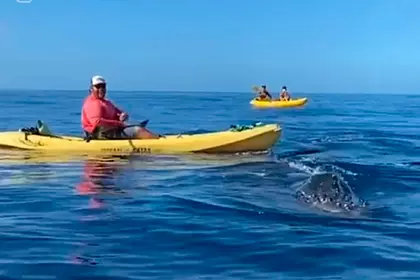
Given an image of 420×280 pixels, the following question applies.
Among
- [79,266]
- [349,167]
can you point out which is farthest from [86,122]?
[79,266]

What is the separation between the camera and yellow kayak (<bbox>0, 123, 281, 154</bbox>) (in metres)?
15.9

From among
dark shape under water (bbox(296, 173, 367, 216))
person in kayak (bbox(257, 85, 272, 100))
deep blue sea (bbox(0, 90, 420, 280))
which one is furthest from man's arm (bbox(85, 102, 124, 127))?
person in kayak (bbox(257, 85, 272, 100))

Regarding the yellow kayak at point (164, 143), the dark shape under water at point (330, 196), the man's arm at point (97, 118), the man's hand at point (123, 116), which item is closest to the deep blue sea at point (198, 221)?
the dark shape under water at point (330, 196)

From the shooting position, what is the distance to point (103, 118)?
15.8 meters

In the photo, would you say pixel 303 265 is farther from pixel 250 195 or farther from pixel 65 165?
pixel 65 165

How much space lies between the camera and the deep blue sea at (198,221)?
629cm

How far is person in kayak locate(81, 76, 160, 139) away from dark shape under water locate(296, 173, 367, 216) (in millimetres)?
5548

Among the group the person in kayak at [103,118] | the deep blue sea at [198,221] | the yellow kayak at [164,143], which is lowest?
the deep blue sea at [198,221]

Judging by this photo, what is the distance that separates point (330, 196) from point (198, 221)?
8.38ft

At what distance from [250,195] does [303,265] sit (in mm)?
4067

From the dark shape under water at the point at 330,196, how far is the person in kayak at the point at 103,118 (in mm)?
5548

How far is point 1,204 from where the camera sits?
939cm

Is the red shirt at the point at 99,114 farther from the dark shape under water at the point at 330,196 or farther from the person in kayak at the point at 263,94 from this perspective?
the person in kayak at the point at 263,94

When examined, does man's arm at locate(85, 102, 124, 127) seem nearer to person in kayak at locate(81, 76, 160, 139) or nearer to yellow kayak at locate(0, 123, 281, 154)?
person in kayak at locate(81, 76, 160, 139)
